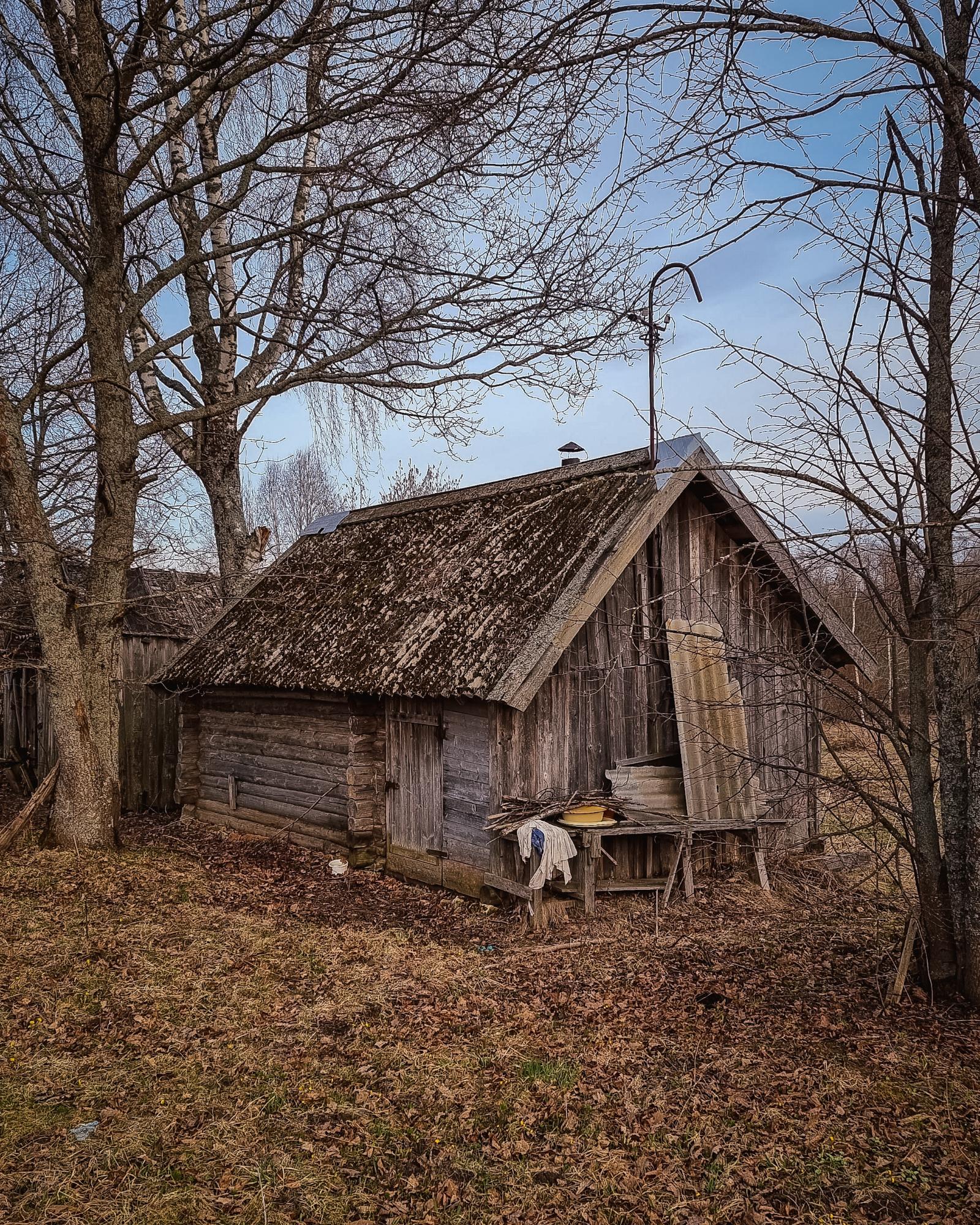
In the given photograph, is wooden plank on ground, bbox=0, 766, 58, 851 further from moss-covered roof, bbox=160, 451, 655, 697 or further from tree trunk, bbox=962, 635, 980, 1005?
tree trunk, bbox=962, 635, 980, 1005

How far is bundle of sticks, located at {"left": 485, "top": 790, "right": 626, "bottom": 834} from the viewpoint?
873cm

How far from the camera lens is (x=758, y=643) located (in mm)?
11320

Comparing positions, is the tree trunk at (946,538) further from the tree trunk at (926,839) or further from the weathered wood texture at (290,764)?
the weathered wood texture at (290,764)

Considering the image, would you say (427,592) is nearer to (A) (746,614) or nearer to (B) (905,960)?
(A) (746,614)

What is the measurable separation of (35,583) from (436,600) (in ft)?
14.9

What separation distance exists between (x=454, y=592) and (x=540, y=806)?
3.08 metres

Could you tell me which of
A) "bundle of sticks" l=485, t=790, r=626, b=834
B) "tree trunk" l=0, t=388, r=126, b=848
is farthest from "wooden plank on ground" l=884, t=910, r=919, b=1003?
"tree trunk" l=0, t=388, r=126, b=848

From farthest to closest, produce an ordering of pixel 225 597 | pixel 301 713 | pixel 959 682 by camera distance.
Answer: pixel 225 597
pixel 301 713
pixel 959 682

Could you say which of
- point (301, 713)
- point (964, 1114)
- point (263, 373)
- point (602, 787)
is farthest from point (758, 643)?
point (263, 373)

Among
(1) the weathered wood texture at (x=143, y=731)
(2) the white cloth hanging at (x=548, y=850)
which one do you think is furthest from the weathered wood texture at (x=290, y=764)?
(2) the white cloth hanging at (x=548, y=850)

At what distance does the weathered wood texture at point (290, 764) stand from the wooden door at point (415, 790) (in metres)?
0.31

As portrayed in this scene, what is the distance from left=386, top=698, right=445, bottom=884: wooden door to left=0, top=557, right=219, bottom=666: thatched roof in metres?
3.34

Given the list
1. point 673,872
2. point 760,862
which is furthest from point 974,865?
point 760,862

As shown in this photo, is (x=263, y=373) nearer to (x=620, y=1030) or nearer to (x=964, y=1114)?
(x=620, y=1030)
